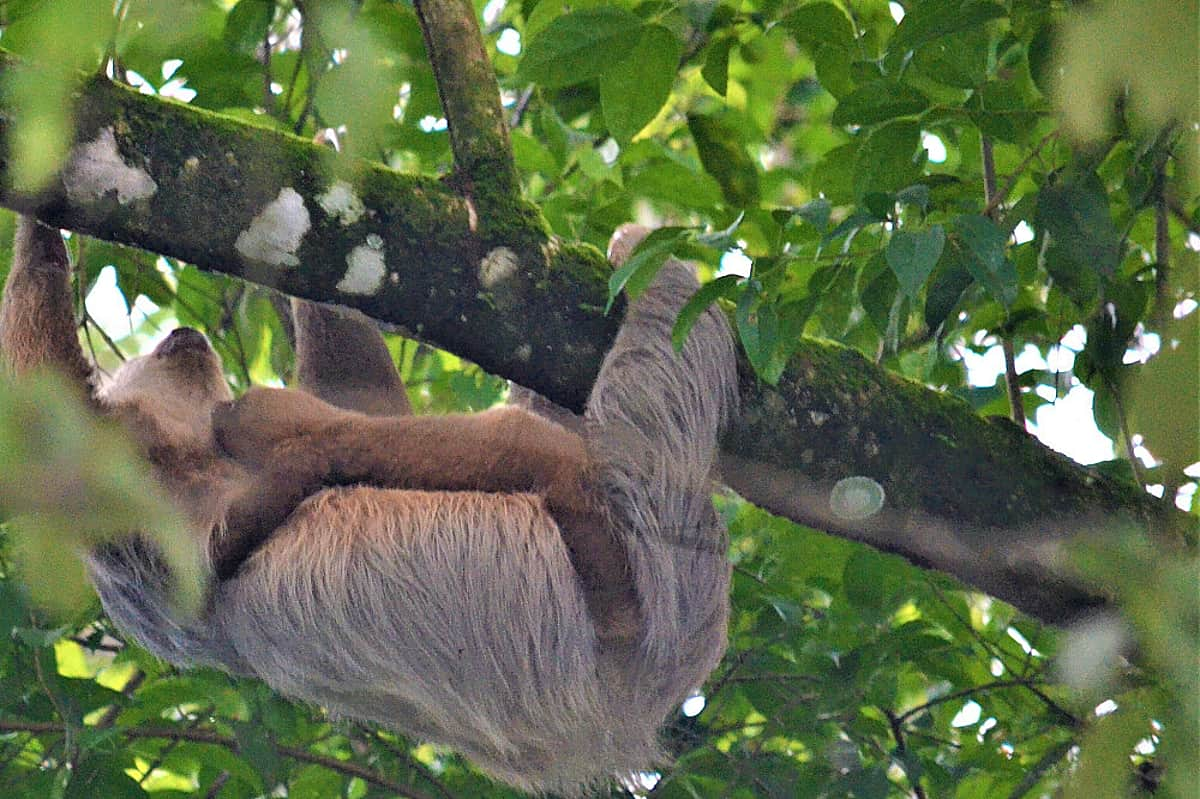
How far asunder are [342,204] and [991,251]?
1919 millimetres

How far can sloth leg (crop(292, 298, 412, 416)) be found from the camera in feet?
18.3

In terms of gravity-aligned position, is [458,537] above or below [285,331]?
below

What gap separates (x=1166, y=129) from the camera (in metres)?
3.58

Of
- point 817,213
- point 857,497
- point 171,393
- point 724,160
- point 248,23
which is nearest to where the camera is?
point 817,213

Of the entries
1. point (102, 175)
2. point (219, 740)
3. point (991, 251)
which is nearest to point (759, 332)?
point (991, 251)

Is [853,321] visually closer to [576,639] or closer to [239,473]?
[576,639]

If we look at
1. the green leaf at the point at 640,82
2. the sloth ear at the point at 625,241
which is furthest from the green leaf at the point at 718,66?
the green leaf at the point at 640,82

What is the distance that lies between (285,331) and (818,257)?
3749 millimetres

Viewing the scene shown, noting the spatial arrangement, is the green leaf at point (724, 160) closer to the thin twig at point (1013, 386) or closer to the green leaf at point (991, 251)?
the thin twig at point (1013, 386)

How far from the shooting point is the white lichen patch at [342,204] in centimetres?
378

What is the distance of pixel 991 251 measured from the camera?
309 cm

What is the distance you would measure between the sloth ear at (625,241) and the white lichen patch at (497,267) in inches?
25.6

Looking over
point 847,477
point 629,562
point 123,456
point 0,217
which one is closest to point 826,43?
point 847,477

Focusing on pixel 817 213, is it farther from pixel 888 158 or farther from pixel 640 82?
pixel 640 82
